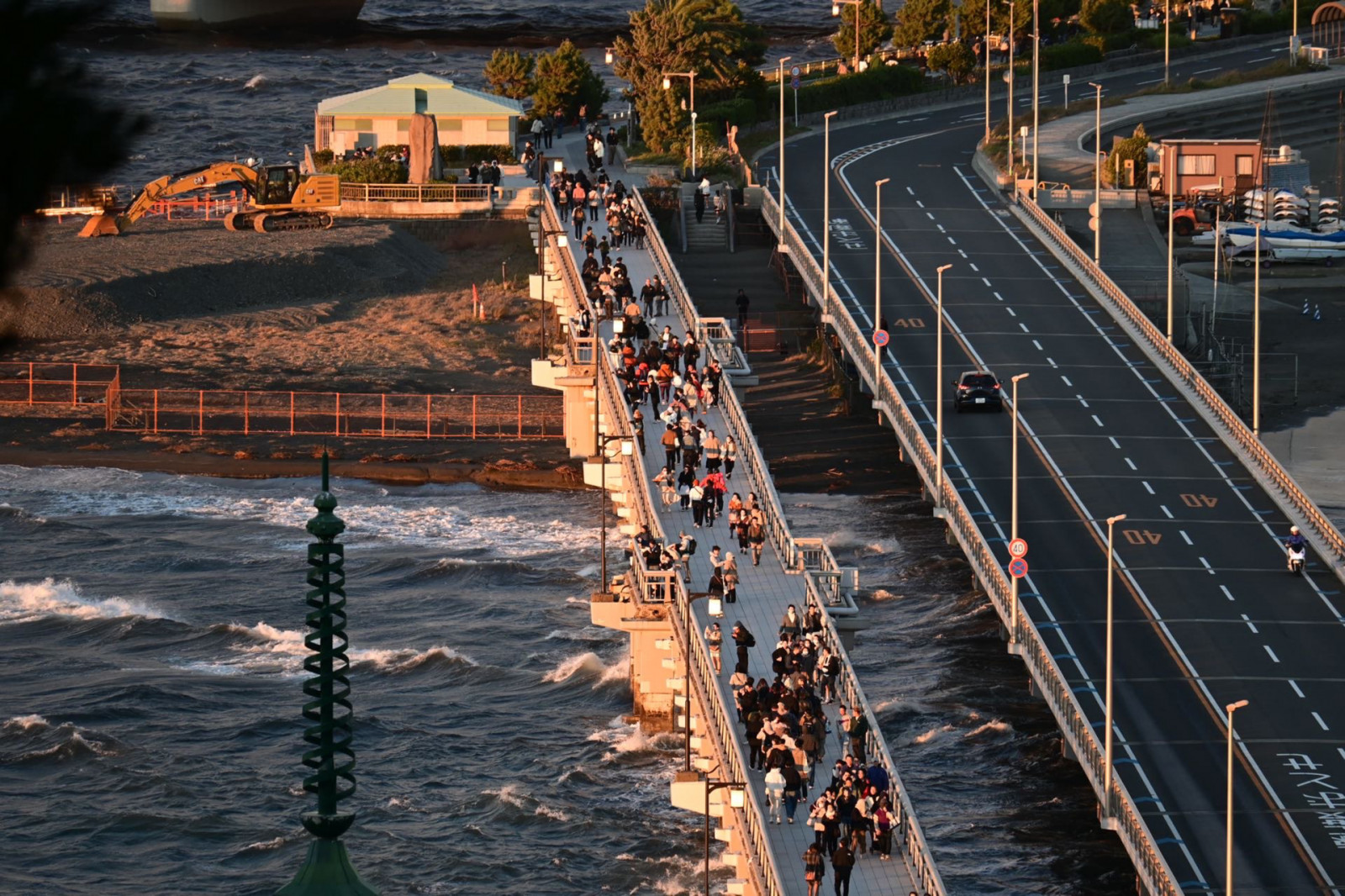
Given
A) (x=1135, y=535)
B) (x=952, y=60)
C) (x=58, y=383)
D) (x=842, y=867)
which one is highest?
(x=952, y=60)

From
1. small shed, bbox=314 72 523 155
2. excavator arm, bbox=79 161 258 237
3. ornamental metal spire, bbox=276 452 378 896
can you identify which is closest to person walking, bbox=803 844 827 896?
ornamental metal spire, bbox=276 452 378 896

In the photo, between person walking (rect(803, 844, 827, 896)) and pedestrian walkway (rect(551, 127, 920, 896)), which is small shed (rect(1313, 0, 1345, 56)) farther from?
person walking (rect(803, 844, 827, 896))

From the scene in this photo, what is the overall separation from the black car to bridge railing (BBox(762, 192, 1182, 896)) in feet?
6.36

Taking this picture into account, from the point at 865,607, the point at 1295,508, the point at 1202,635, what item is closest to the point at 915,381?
the point at 865,607

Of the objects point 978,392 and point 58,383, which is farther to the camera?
point 58,383

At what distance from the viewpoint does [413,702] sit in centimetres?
6781

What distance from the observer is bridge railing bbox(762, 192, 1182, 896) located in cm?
4856

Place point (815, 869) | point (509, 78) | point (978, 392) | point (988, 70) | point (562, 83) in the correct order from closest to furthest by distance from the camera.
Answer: point (815, 869) → point (978, 392) → point (562, 83) → point (988, 70) → point (509, 78)

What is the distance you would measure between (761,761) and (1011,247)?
60.7 m

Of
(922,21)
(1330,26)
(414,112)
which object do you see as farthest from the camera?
(1330,26)

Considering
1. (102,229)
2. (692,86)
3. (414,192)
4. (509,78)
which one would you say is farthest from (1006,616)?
(509,78)

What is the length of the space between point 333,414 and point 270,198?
72.1 feet

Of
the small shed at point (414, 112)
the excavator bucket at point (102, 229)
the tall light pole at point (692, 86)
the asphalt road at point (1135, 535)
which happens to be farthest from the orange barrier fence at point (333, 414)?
the small shed at point (414, 112)

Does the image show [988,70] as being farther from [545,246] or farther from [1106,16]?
[545,246]
